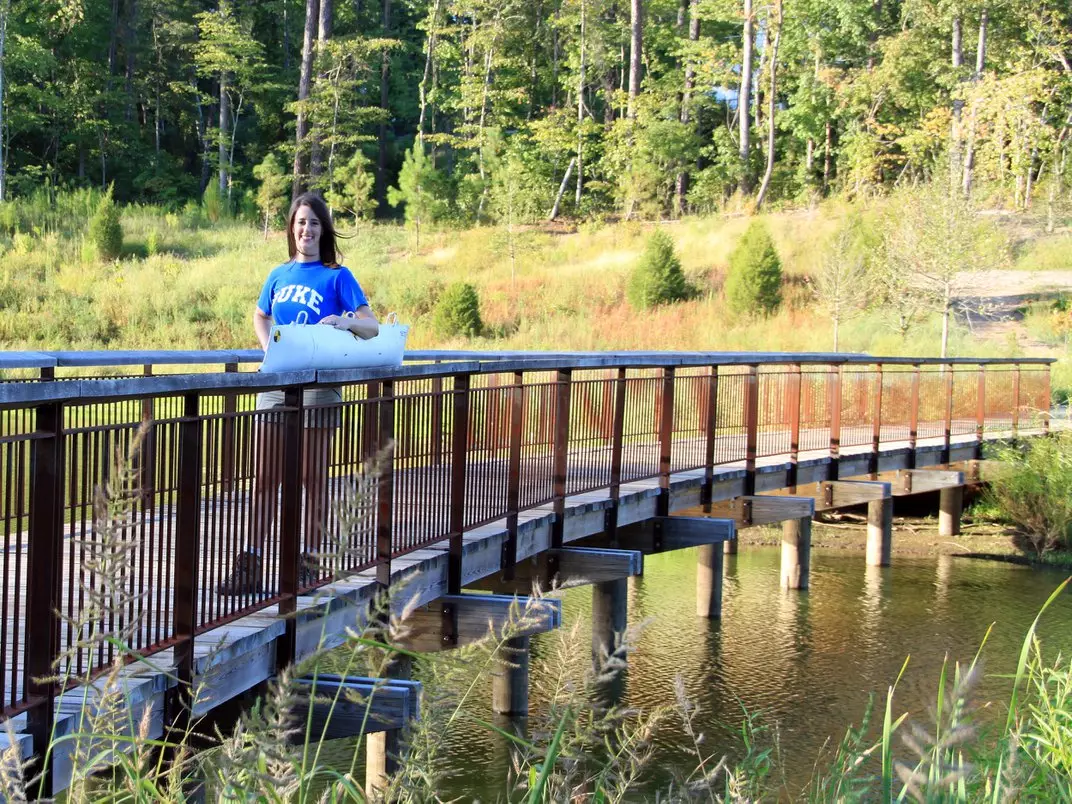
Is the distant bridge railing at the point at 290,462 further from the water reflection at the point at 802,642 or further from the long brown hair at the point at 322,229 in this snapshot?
the water reflection at the point at 802,642

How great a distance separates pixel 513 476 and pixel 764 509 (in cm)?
529

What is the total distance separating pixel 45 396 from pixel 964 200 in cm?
3081

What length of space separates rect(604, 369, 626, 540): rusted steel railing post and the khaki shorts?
14.8 feet

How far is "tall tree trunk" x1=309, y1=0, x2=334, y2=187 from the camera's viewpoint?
49188 mm

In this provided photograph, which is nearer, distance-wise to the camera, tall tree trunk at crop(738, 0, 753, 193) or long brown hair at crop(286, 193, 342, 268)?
long brown hair at crop(286, 193, 342, 268)

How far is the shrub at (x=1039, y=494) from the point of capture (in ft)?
59.3

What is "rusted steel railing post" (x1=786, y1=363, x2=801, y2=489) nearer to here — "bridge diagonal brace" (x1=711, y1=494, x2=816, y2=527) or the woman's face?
"bridge diagonal brace" (x1=711, y1=494, x2=816, y2=527)

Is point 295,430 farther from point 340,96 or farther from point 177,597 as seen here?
point 340,96

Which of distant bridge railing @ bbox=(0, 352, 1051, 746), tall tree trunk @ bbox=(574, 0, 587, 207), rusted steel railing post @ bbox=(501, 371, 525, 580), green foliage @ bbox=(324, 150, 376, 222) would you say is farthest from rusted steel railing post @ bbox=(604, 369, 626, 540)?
tall tree trunk @ bbox=(574, 0, 587, 207)

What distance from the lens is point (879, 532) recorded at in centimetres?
1753

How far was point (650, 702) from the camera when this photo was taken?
10.9m

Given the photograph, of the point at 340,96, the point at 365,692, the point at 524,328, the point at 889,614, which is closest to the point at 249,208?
the point at 340,96

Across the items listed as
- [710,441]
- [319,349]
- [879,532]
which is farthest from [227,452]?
[879,532]

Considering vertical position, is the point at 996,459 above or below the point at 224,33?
below
